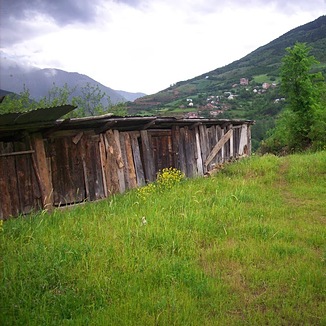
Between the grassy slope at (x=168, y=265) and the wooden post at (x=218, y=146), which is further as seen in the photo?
the wooden post at (x=218, y=146)

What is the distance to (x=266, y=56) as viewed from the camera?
308ft

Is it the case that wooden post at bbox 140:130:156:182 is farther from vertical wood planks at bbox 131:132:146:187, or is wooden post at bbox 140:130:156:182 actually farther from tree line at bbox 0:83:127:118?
tree line at bbox 0:83:127:118

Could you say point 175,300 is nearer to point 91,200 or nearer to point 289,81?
point 91,200

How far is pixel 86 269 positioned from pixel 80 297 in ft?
1.95

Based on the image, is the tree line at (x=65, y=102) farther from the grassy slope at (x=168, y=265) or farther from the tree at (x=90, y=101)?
the grassy slope at (x=168, y=265)

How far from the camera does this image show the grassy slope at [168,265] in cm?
333

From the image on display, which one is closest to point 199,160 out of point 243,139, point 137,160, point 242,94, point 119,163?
point 137,160

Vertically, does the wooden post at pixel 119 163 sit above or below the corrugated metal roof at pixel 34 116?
below

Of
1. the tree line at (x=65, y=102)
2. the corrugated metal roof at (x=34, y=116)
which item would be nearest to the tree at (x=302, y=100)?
the tree line at (x=65, y=102)

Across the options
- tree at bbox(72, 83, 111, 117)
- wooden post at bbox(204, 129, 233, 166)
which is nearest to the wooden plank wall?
wooden post at bbox(204, 129, 233, 166)

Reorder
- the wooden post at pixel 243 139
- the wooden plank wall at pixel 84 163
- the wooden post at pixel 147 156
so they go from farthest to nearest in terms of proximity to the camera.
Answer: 1. the wooden post at pixel 243 139
2. the wooden post at pixel 147 156
3. the wooden plank wall at pixel 84 163

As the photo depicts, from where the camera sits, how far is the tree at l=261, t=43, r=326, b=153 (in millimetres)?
18062

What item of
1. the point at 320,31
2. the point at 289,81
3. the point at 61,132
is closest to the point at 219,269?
the point at 61,132

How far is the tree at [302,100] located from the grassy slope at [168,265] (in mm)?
12343
